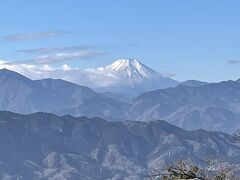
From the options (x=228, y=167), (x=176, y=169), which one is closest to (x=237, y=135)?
(x=228, y=167)

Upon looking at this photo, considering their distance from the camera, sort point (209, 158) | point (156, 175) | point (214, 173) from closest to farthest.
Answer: point (156, 175)
point (214, 173)
point (209, 158)

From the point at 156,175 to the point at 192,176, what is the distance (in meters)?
2.01

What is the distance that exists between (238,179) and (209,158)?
2.43m

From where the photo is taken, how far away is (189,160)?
35.9 metres

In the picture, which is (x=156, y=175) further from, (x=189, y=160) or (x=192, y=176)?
(x=189, y=160)

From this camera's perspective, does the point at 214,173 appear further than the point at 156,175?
Yes

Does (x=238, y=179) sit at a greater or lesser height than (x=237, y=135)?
lesser

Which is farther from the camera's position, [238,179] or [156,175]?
[238,179]

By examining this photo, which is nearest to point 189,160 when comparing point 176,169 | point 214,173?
point 214,173

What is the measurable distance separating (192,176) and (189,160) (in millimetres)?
5162

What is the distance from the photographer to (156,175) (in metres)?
29.9

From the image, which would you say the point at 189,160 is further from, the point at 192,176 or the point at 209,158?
the point at 192,176

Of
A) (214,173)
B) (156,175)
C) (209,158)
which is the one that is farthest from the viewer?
(209,158)

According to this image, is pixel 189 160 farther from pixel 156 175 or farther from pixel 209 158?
pixel 156 175
